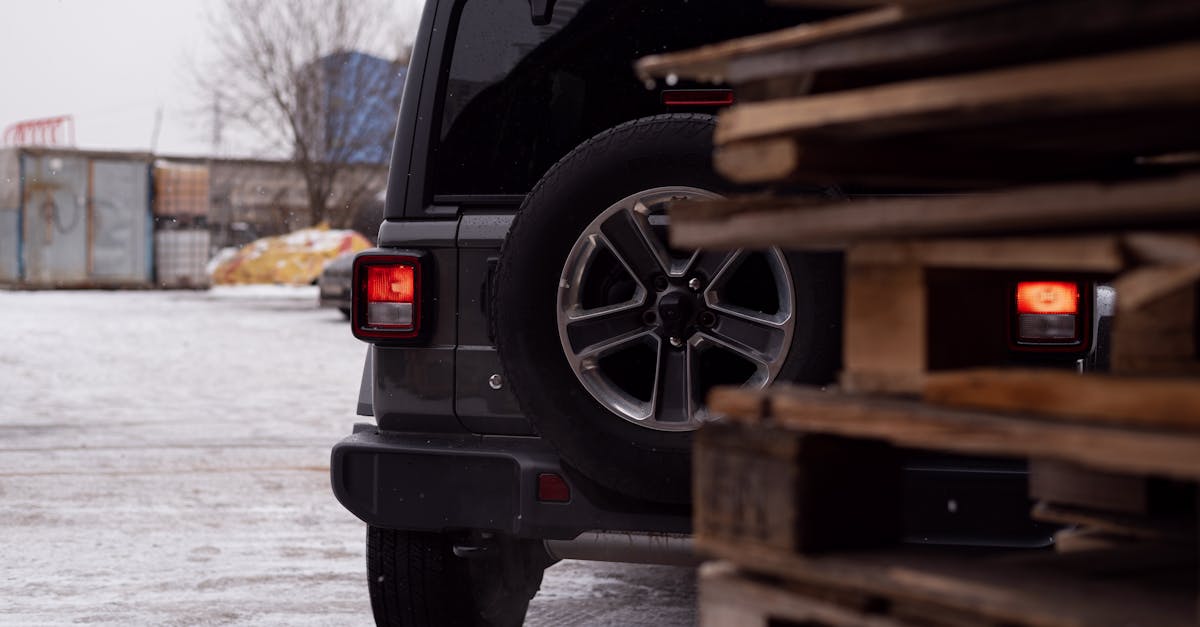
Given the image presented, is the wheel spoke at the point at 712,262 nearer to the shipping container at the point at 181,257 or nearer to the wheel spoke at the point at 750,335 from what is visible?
the wheel spoke at the point at 750,335

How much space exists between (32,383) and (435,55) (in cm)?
948

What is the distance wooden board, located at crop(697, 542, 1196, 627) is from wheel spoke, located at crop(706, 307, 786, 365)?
4.39 ft

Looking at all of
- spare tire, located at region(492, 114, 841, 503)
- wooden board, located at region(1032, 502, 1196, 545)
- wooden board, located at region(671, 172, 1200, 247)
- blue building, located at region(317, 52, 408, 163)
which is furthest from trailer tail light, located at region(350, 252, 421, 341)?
blue building, located at region(317, 52, 408, 163)

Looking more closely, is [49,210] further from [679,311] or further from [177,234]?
[679,311]

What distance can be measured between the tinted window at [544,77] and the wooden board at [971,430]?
85.2 inches

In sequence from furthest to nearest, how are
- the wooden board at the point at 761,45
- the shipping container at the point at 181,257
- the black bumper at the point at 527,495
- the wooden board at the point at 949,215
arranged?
the shipping container at the point at 181,257 → the black bumper at the point at 527,495 → the wooden board at the point at 761,45 → the wooden board at the point at 949,215

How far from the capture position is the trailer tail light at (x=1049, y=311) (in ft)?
11.6

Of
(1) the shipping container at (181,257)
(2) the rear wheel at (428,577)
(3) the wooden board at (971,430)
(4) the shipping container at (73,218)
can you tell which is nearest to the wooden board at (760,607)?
(3) the wooden board at (971,430)

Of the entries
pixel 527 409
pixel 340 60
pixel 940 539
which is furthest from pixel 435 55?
pixel 340 60

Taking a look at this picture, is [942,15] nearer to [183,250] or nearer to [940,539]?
[940,539]

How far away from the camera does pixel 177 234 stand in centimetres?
3288

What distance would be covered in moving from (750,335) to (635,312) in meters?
0.32

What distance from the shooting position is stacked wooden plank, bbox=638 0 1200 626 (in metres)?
1.65

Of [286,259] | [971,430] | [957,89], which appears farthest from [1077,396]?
[286,259]
